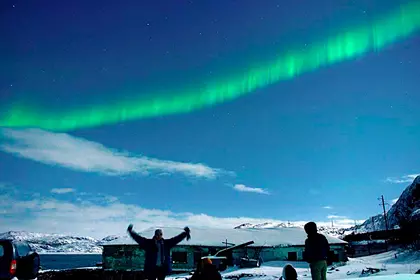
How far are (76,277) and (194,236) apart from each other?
45.0 ft

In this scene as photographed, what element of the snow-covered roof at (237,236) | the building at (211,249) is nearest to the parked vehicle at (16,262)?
the building at (211,249)

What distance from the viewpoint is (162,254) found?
7855 millimetres

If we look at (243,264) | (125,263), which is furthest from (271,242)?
(125,263)

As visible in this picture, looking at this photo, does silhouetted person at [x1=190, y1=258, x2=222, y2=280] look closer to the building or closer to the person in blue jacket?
the person in blue jacket

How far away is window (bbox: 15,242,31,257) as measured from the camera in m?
10.0

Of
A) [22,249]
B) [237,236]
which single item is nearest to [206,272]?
[22,249]

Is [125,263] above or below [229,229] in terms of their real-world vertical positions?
below

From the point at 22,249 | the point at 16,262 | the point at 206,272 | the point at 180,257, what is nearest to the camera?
the point at 206,272

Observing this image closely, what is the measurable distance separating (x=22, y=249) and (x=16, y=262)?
21.9 inches

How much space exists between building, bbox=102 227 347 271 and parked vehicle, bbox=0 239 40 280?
27844mm

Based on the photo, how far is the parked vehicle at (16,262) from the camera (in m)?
9.41

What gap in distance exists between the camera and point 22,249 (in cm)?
1020

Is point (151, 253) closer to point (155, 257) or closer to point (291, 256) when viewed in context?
point (155, 257)

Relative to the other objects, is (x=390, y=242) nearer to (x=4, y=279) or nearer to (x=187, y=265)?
(x=187, y=265)
